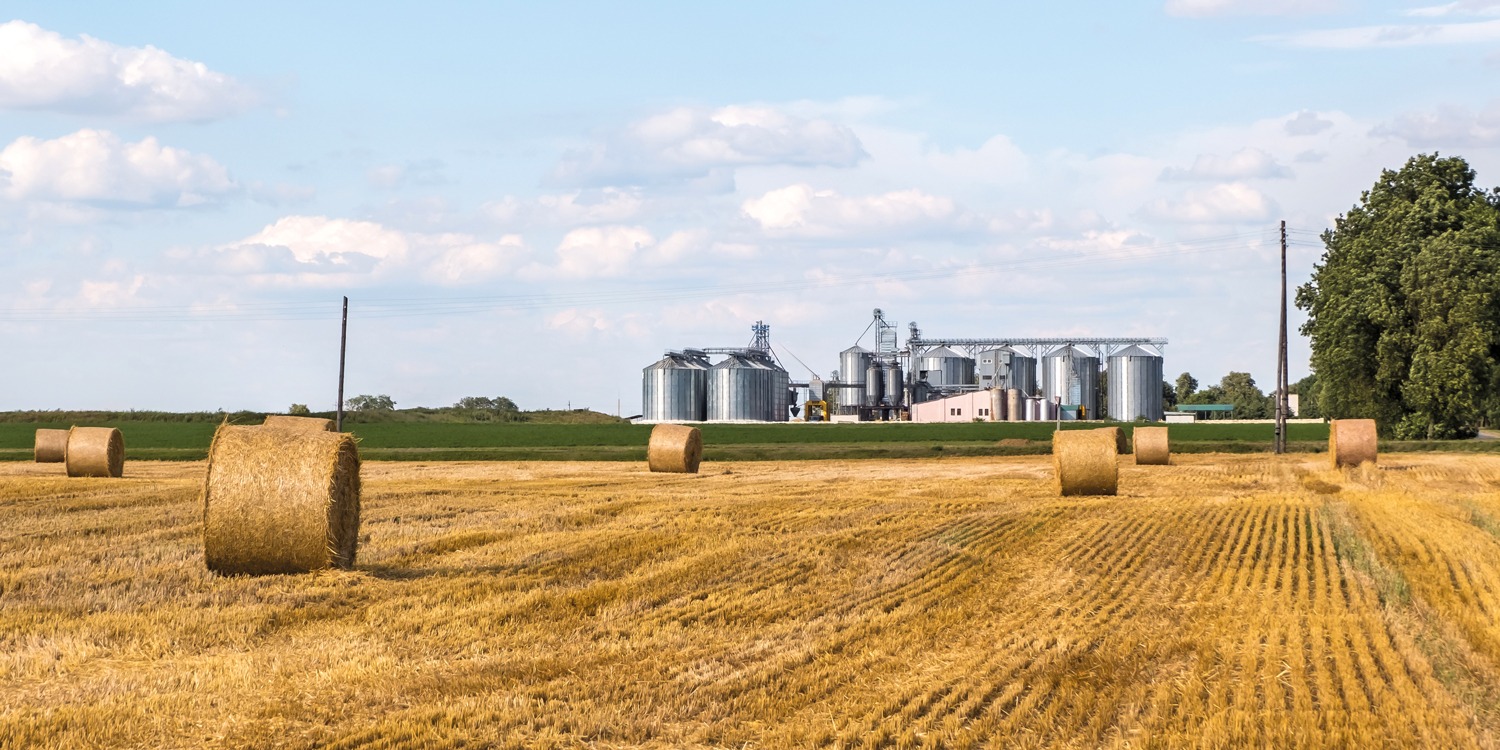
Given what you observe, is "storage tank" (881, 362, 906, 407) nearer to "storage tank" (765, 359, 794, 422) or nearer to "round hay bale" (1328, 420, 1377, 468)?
"storage tank" (765, 359, 794, 422)

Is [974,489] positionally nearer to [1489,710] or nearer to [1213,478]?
[1213,478]

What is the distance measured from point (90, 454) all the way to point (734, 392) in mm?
70809

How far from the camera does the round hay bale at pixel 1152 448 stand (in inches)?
1501

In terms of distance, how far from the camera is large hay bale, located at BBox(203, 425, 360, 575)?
44.6ft

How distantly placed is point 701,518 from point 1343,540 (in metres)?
8.15

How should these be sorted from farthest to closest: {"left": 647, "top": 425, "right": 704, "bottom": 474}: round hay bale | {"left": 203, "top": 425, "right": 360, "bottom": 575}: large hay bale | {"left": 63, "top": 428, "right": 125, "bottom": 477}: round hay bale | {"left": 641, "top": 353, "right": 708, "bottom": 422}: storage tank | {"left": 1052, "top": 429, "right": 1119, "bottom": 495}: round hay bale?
{"left": 641, "top": 353, "right": 708, "bottom": 422}: storage tank < {"left": 647, "top": 425, "right": 704, "bottom": 474}: round hay bale < {"left": 63, "top": 428, "right": 125, "bottom": 477}: round hay bale < {"left": 1052, "top": 429, "right": 1119, "bottom": 495}: round hay bale < {"left": 203, "top": 425, "right": 360, "bottom": 575}: large hay bale

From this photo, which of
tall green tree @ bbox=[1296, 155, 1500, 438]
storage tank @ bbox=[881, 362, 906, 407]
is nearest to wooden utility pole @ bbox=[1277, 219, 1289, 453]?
tall green tree @ bbox=[1296, 155, 1500, 438]

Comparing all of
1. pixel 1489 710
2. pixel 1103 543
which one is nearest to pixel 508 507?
pixel 1103 543

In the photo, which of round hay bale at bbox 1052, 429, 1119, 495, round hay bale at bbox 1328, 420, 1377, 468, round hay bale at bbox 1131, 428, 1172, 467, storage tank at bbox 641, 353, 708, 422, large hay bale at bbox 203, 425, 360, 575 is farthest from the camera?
storage tank at bbox 641, 353, 708, 422

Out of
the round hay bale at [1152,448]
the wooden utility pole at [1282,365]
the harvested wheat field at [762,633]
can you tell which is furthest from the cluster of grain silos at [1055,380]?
the harvested wheat field at [762,633]

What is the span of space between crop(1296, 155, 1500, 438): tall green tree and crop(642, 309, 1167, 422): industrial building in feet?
155

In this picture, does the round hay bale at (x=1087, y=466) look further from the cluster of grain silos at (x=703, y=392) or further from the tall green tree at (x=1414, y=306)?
the cluster of grain silos at (x=703, y=392)

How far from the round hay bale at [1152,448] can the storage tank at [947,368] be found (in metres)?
76.7

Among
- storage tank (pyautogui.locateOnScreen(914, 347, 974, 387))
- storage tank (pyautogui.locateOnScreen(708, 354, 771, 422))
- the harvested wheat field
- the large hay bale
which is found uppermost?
storage tank (pyautogui.locateOnScreen(914, 347, 974, 387))
